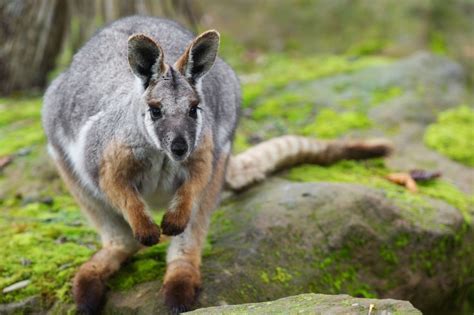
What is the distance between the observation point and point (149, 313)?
12.2 feet

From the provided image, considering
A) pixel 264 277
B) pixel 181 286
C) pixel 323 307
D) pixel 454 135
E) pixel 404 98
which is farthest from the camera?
pixel 404 98

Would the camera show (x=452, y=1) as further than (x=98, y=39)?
Yes

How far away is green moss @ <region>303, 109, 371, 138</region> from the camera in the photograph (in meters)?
6.82

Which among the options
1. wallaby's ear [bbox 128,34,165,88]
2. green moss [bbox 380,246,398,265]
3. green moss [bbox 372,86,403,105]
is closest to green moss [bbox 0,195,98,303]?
wallaby's ear [bbox 128,34,165,88]

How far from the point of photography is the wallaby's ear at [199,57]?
361 cm

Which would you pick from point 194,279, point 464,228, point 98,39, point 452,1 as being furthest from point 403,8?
point 194,279

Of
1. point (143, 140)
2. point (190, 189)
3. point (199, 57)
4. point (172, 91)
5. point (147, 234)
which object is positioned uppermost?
point (199, 57)

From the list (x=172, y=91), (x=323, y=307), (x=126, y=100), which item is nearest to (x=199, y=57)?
(x=172, y=91)

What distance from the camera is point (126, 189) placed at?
3.79 metres

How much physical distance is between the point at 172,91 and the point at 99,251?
1.22 m

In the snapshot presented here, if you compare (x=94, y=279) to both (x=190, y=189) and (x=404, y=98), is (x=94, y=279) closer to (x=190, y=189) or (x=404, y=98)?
(x=190, y=189)

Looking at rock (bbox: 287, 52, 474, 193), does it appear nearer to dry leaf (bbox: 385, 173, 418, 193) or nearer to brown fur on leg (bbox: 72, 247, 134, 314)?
dry leaf (bbox: 385, 173, 418, 193)

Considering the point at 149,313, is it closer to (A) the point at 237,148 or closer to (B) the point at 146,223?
(B) the point at 146,223

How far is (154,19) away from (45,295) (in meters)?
2.05
